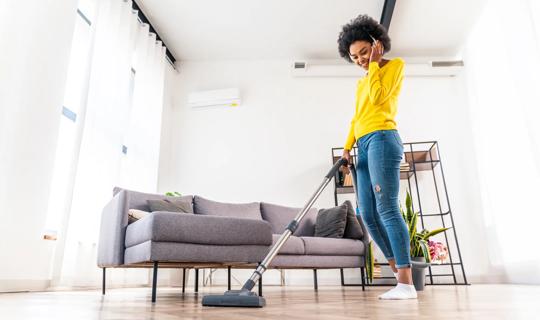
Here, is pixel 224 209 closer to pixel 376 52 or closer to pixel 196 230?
pixel 196 230

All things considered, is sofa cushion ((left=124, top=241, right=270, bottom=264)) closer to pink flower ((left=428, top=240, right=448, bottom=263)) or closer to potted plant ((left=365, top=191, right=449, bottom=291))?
potted plant ((left=365, top=191, right=449, bottom=291))

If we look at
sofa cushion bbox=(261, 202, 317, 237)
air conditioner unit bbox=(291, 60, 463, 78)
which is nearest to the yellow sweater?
sofa cushion bbox=(261, 202, 317, 237)

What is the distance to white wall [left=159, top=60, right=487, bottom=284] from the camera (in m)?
4.57

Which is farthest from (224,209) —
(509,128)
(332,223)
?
(509,128)

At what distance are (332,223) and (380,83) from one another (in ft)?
5.94

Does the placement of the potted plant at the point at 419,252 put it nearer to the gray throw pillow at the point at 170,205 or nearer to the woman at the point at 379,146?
the woman at the point at 379,146

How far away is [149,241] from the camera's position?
176 cm

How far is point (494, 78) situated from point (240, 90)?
2.90 meters

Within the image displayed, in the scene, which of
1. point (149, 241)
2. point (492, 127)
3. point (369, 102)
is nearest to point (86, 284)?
point (149, 241)

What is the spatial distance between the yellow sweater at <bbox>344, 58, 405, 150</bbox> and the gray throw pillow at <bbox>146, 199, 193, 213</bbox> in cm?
152

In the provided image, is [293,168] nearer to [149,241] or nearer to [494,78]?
[494,78]

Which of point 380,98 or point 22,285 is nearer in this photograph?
point 380,98

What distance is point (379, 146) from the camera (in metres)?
1.76

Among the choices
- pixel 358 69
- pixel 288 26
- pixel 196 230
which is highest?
pixel 288 26
